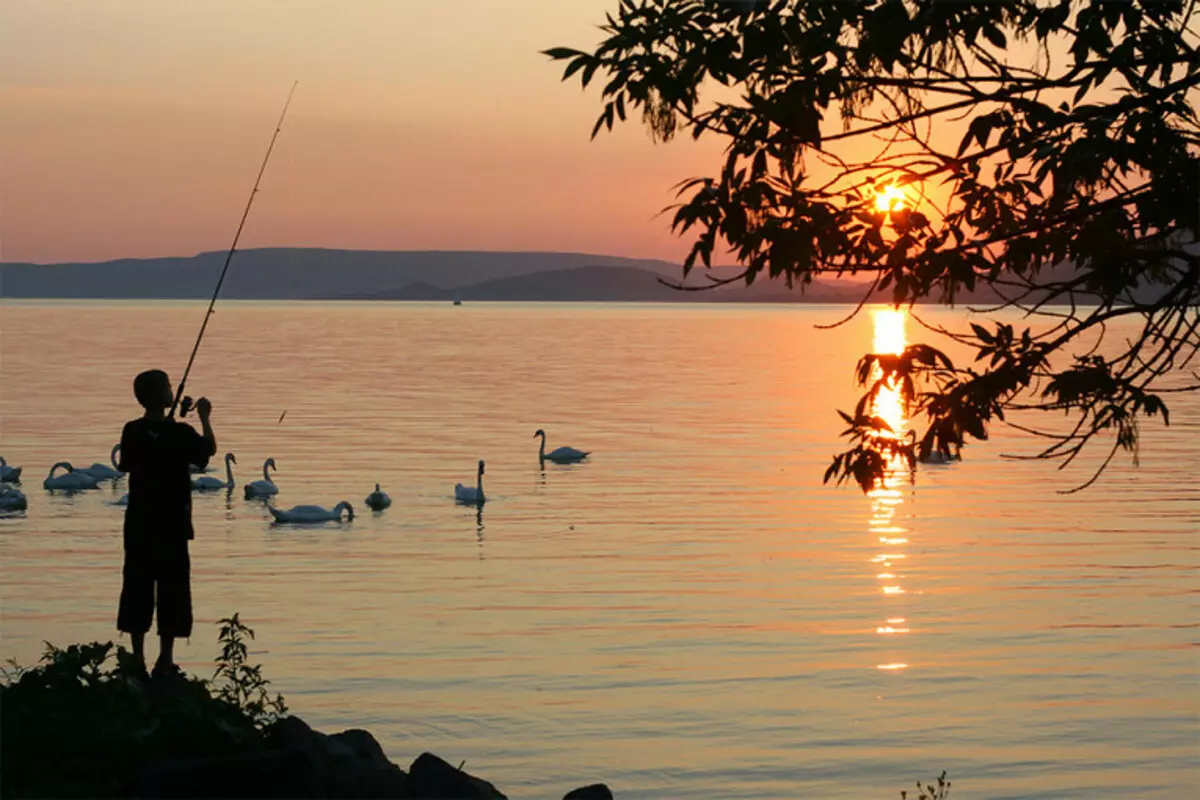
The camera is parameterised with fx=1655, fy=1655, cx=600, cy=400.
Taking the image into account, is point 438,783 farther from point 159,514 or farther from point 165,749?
point 159,514

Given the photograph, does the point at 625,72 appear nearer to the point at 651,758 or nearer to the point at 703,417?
the point at 651,758

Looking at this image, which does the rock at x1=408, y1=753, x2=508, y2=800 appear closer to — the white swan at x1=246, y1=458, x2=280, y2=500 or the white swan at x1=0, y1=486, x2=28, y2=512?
the white swan at x1=0, y1=486, x2=28, y2=512

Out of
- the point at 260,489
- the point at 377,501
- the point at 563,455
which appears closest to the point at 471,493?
the point at 377,501

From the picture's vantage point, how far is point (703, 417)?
181 ft

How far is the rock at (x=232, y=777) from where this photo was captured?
8.82m

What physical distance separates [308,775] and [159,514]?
8.28ft

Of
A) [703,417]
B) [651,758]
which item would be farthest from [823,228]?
[703,417]

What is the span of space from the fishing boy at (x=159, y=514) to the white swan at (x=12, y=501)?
2085 cm

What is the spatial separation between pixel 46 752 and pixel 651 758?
20.6 ft

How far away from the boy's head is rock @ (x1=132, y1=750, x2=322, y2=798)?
8.64 feet

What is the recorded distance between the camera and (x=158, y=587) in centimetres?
1102

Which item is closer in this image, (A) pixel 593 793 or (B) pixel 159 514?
(A) pixel 593 793

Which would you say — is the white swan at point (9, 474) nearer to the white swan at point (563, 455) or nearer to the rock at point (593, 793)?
the white swan at point (563, 455)

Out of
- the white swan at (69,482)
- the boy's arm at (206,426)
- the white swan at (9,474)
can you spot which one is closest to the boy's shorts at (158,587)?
the boy's arm at (206,426)
